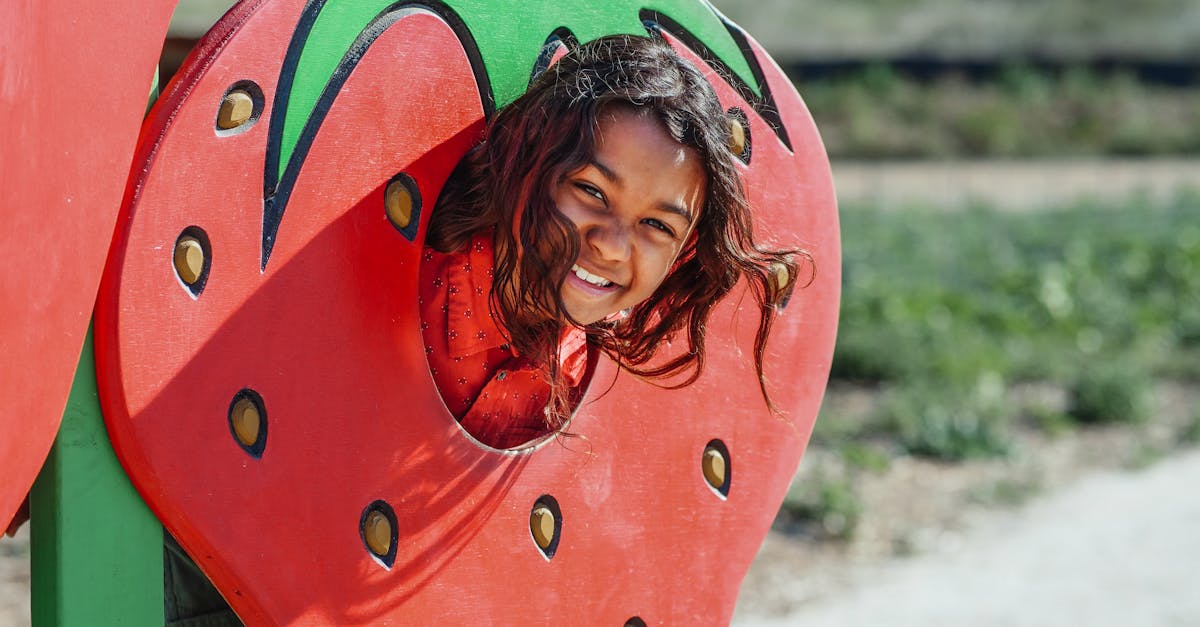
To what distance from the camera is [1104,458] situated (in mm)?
5117

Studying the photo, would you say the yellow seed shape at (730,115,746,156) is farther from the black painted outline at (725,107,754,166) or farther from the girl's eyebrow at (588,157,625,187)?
the girl's eyebrow at (588,157,625,187)

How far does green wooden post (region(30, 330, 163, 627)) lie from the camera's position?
1158 millimetres

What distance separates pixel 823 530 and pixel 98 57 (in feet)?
11.5

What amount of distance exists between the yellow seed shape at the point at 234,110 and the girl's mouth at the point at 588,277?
350mm

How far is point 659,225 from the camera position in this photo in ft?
4.55

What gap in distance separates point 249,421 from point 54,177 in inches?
11.4

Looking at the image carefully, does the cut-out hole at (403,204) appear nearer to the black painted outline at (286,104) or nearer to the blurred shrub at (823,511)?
the black painted outline at (286,104)

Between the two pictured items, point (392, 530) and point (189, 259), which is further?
point (392, 530)

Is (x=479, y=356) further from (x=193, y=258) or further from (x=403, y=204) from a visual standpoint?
(x=193, y=258)

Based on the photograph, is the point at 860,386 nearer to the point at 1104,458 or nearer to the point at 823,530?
the point at 1104,458

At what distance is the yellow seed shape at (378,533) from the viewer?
4.48ft

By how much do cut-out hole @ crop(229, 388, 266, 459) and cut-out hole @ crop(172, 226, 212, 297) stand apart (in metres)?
0.11

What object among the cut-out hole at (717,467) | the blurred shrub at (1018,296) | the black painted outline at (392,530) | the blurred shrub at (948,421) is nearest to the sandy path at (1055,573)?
the blurred shrub at (948,421)

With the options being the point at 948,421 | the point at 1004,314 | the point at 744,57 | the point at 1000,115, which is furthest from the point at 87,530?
the point at 1000,115
